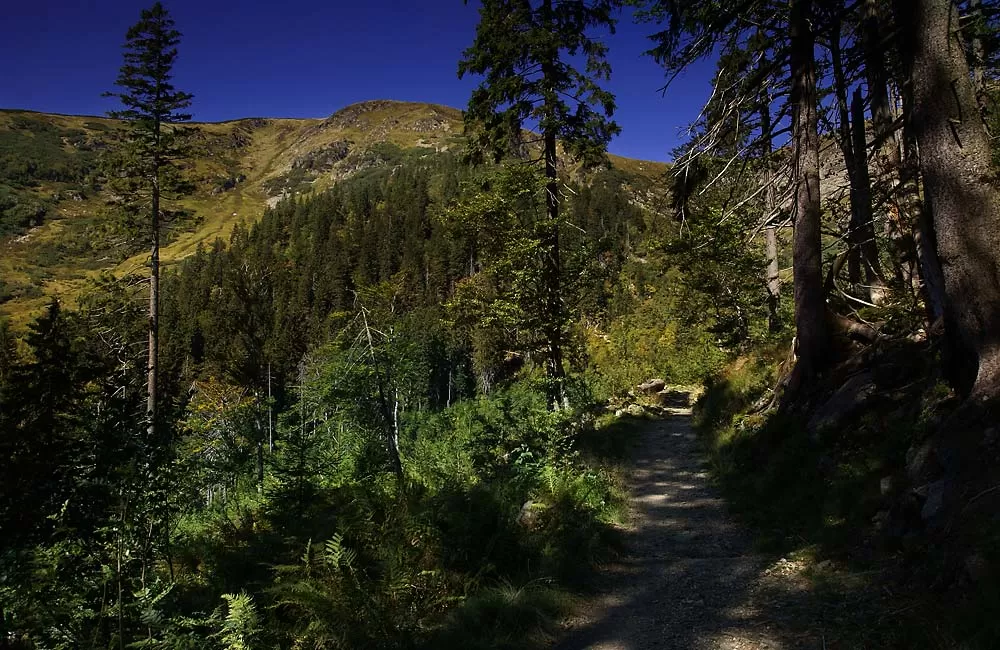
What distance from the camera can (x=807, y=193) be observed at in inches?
336

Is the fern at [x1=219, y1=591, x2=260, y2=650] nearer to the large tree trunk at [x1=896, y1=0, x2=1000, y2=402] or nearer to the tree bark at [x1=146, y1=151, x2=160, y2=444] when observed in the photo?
the large tree trunk at [x1=896, y1=0, x2=1000, y2=402]

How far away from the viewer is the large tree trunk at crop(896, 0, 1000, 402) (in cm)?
470

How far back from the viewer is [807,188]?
852 cm

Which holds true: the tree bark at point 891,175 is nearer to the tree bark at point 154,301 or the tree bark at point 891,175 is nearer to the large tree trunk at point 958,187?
the large tree trunk at point 958,187

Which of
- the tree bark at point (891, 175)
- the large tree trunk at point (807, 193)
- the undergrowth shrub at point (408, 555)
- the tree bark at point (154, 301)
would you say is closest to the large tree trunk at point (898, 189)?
the tree bark at point (891, 175)

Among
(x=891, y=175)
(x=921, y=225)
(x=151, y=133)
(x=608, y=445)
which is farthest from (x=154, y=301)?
(x=921, y=225)

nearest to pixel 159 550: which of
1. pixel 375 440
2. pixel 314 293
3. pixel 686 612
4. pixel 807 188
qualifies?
pixel 375 440

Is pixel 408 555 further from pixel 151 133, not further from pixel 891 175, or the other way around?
pixel 151 133

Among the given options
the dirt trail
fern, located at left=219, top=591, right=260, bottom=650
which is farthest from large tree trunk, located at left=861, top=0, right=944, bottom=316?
fern, located at left=219, top=591, right=260, bottom=650

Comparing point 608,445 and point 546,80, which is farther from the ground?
point 546,80

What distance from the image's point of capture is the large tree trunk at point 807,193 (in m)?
8.41

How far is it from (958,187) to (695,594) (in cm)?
427

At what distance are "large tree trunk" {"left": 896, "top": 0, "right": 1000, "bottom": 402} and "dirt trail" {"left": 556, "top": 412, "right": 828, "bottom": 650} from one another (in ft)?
7.71

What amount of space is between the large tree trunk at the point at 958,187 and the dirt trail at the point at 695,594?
92.6 inches
